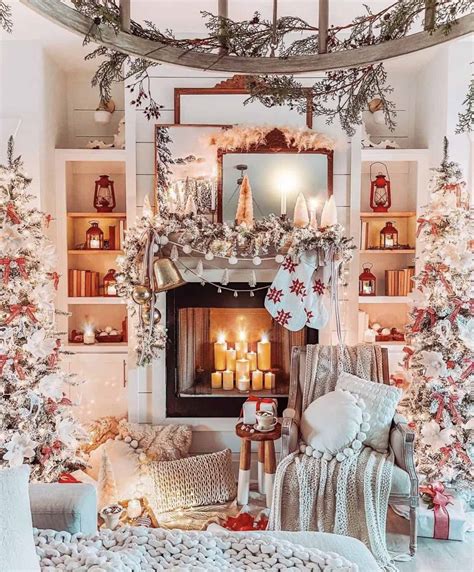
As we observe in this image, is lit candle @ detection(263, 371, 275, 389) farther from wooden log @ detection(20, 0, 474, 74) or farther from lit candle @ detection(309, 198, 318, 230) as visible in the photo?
wooden log @ detection(20, 0, 474, 74)

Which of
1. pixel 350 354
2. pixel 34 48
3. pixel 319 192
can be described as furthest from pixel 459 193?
pixel 34 48

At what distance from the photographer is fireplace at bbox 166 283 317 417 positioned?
13.1ft

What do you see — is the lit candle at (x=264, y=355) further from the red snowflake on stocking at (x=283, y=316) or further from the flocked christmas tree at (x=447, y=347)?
the flocked christmas tree at (x=447, y=347)

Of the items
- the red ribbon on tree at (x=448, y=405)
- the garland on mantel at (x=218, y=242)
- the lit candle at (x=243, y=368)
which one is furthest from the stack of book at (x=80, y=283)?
the red ribbon on tree at (x=448, y=405)

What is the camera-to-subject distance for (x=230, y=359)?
4203 mm

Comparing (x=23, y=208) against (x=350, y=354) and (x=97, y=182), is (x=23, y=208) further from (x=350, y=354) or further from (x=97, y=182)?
(x=350, y=354)

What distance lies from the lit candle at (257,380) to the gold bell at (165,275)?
3.08 ft

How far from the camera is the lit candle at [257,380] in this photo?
4109 mm

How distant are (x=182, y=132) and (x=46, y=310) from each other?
153 centimetres

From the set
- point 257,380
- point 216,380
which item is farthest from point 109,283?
point 257,380

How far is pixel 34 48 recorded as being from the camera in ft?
12.9

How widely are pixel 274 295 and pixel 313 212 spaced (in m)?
0.64

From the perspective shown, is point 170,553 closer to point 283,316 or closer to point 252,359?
point 283,316

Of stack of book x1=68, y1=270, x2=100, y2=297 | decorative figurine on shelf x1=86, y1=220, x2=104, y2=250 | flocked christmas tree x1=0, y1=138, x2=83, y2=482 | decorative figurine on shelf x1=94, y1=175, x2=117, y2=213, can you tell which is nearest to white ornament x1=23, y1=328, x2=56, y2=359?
flocked christmas tree x1=0, y1=138, x2=83, y2=482
